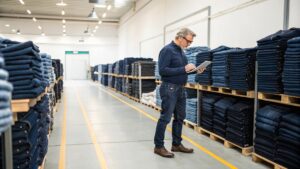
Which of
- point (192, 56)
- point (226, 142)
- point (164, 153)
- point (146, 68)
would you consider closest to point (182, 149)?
point (164, 153)

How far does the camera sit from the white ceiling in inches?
861

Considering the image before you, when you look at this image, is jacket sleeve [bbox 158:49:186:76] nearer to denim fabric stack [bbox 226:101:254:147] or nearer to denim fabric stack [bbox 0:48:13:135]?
denim fabric stack [bbox 226:101:254:147]

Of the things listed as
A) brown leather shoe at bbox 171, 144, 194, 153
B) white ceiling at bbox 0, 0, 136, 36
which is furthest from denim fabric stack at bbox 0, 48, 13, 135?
white ceiling at bbox 0, 0, 136, 36

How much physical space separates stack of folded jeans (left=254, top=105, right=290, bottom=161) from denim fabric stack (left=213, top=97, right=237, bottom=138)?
0.99 m

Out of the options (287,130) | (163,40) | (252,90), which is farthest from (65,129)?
(163,40)

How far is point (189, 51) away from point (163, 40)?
20.5 feet

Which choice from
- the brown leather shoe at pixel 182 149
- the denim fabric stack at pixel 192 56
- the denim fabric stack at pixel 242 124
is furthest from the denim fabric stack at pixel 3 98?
the denim fabric stack at pixel 192 56

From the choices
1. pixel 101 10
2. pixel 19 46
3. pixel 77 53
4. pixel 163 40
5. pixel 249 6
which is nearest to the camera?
pixel 19 46

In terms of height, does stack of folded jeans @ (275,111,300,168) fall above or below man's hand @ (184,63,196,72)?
below

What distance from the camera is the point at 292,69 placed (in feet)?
13.6

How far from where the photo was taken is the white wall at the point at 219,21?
6.18 meters

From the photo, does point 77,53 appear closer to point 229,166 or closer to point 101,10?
point 101,10

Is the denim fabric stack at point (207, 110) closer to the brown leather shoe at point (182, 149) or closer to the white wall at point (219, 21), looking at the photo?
the brown leather shoe at point (182, 149)

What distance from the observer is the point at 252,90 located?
207 inches
